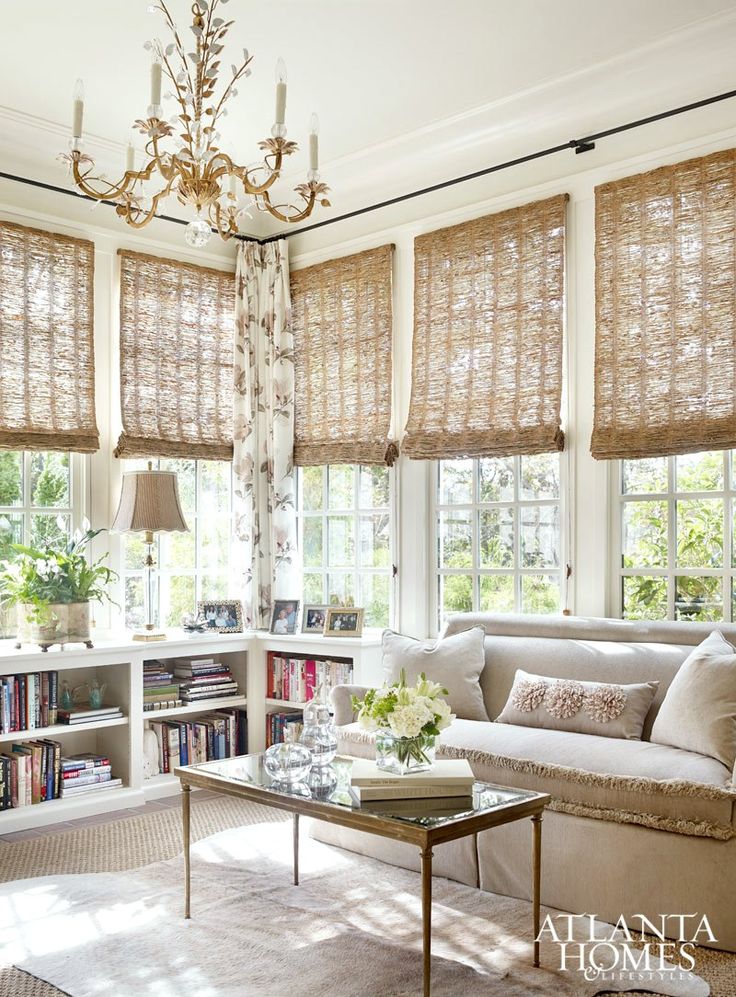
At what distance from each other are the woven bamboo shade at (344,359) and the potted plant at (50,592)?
143cm

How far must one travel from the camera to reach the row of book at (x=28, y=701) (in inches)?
171

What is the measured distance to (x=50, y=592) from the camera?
4488mm

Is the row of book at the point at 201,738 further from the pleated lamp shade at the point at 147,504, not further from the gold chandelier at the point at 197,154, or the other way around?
the gold chandelier at the point at 197,154

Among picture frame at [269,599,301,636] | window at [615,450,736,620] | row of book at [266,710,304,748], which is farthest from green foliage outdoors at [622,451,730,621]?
row of book at [266,710,304,748]

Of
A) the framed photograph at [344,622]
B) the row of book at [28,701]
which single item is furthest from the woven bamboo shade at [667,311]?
the row of book at [28,701]

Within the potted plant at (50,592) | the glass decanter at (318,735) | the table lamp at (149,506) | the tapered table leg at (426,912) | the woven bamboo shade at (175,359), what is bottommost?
the tapered table leg at (426,912)

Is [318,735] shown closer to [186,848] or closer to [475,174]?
[186,848]

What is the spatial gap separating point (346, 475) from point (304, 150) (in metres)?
1.69

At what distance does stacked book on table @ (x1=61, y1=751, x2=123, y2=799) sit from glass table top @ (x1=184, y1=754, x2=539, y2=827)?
1593 millimetres

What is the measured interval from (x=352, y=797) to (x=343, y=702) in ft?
4.30

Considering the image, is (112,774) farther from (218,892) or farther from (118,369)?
(118,369)

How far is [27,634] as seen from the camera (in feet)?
14.7

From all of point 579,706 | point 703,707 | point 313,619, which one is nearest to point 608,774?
point 703,707

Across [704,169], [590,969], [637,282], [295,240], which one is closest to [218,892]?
[590,969]
